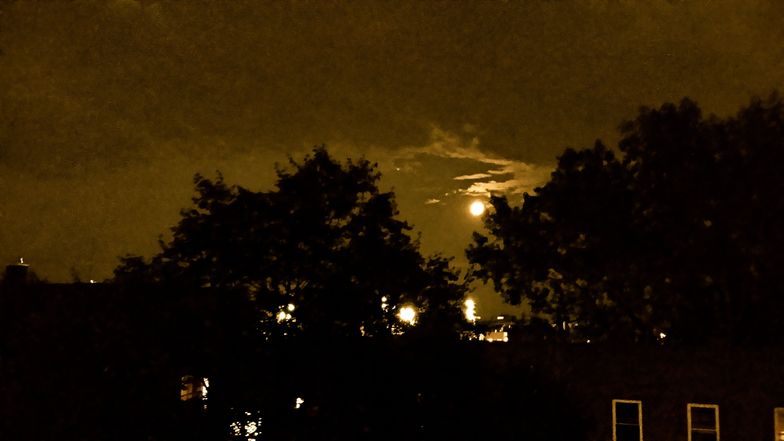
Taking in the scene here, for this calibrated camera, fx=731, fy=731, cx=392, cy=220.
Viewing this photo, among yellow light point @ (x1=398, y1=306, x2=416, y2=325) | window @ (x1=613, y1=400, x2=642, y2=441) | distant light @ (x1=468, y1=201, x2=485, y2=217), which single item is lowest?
window @ (x1=613, y1=400, x2=642, y2=441)

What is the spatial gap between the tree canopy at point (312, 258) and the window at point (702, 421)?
36.1ft

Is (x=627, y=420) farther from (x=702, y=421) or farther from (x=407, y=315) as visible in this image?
(x=407, y=315)

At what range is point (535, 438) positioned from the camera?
12.8 meters

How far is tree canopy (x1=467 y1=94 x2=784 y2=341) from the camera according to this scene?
25.5 m

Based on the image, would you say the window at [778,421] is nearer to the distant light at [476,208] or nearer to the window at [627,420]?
the window at [627,420]

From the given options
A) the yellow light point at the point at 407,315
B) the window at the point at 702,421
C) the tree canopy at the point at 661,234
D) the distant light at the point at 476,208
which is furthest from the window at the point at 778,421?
the yellow light point at the point at 407,315

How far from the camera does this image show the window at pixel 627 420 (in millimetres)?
22672

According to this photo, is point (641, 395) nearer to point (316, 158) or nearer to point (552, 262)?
point (552, 262)

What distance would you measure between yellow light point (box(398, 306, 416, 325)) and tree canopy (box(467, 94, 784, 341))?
15973mm

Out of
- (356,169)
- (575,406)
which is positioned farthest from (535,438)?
(356,169)

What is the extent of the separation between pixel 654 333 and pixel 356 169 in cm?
1759

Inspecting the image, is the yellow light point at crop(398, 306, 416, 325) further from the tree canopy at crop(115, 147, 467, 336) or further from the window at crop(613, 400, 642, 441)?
the window at crop(613, 400, 642, 441)

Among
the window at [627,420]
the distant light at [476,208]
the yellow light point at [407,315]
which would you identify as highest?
the distant light at [476,208]

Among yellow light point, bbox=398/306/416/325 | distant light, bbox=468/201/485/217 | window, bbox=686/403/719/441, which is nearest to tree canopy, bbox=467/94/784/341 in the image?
window, bbox=686/403/719/441
